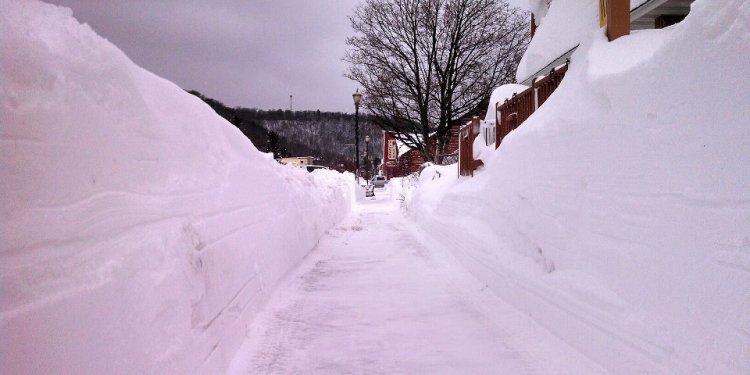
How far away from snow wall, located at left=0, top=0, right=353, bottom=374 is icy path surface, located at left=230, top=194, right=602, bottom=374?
50cm

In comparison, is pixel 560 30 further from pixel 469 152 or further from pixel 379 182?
pixel 379 182

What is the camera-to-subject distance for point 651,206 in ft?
8.48

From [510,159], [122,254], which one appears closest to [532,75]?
[510,159]

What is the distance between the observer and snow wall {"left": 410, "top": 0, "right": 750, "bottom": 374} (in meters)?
2.07

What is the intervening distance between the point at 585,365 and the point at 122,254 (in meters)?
2.76

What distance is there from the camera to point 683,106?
8.14ft

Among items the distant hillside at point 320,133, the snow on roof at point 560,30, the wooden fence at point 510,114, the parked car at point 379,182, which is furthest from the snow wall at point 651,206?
the distant hillside at point 320,133

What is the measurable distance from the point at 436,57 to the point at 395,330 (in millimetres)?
17512

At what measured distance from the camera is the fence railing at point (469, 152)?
9.05 m

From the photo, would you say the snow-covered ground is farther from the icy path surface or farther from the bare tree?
the bare tree

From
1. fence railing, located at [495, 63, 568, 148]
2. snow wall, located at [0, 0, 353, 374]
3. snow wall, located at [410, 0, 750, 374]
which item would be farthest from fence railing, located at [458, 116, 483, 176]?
snow wall, located at [0, 0, 353, 374]

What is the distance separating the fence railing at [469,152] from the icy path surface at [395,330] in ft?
11.5

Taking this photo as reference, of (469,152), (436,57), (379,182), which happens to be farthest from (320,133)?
(469,152)

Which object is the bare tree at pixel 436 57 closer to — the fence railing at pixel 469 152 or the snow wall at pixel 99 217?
the fence railing at pixel 469 152
